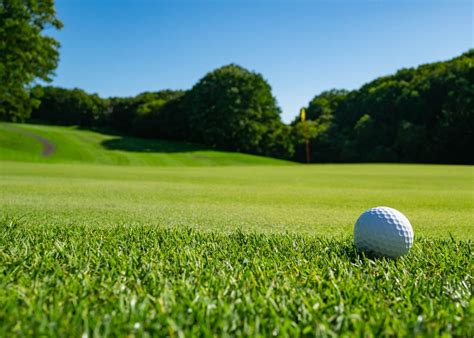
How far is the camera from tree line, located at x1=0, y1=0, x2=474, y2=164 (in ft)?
121

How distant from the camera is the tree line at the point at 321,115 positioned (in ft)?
121

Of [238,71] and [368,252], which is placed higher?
[238,71]

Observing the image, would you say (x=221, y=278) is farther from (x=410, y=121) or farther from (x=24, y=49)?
(x=410, y=121)

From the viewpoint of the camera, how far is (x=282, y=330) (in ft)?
4.27

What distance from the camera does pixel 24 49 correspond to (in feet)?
79.3

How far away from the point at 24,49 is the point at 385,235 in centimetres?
2655

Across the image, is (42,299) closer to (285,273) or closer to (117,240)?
(285,273)

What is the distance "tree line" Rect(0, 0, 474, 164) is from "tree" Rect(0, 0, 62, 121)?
83 millimetres

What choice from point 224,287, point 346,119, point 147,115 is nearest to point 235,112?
point 346,119

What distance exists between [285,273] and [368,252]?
0.82 m

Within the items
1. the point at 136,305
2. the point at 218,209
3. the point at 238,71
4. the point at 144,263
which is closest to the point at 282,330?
the point at 136,305

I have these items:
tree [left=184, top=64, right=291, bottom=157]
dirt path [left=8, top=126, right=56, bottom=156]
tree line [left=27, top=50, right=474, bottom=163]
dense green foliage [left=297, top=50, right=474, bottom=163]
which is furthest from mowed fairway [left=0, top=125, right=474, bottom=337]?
tree [left=184, top=64, right=291, bottom=157]

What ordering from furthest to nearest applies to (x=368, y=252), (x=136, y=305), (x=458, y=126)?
(x=458, y=126)
(x=368, y=252)
(x=136, y=305)

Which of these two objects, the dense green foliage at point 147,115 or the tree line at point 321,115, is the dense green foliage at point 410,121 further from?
the dense green foliage at point 147,115
